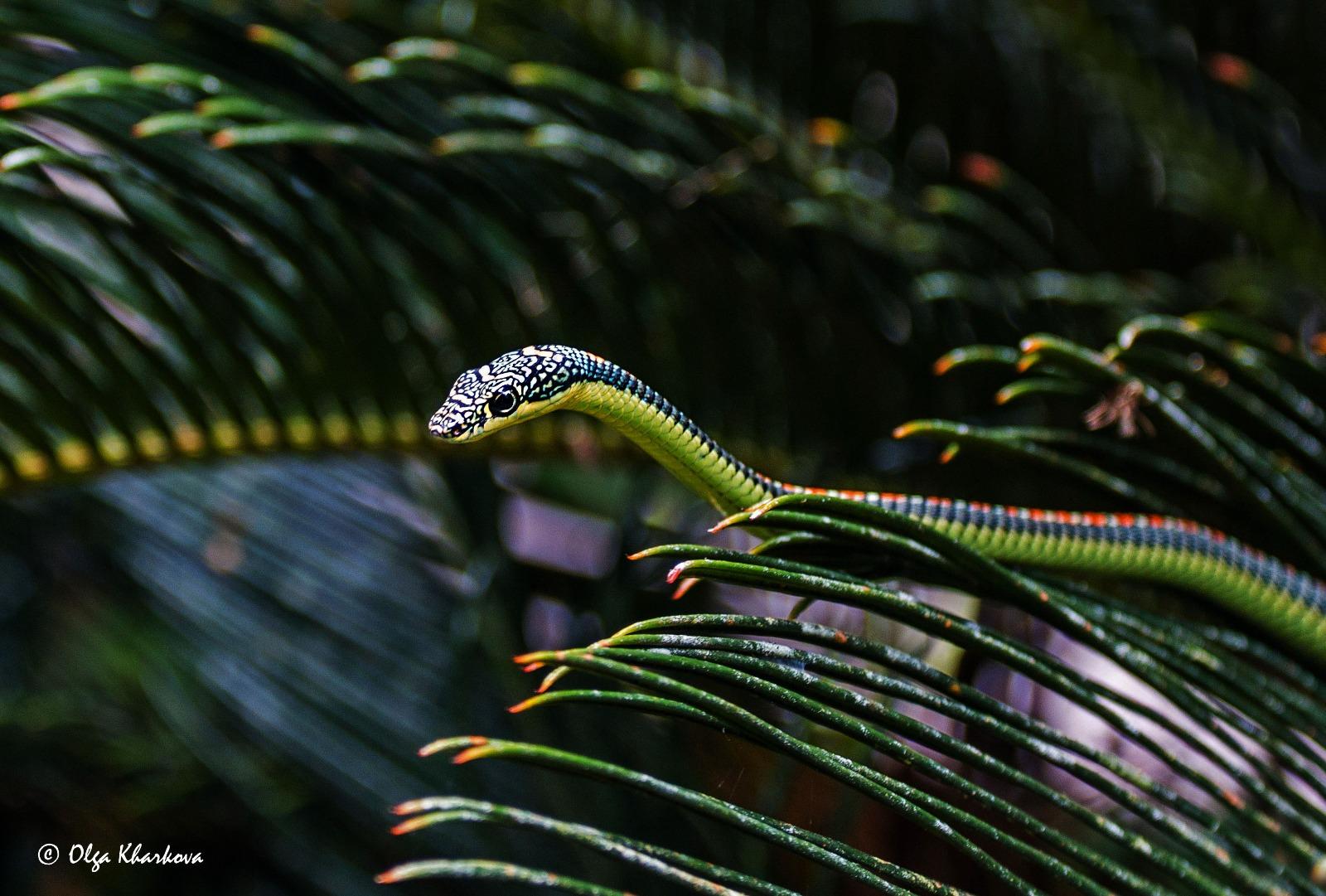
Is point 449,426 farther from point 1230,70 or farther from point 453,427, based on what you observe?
point 1230,70

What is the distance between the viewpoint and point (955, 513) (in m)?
1.40

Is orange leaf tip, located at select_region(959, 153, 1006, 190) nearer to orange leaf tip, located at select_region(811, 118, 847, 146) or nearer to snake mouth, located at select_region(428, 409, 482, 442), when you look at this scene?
orange leaf tip, located at select_region(811, 118, 847, 146)

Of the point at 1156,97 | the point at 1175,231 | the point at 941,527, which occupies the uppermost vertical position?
the point at 1156,97

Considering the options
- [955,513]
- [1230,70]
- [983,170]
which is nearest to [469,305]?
[955,513]

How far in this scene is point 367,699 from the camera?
2.44m

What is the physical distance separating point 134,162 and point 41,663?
1910 millimetres

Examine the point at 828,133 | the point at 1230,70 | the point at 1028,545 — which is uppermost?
the point at 1230,70

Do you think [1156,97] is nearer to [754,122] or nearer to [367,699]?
[754,122]

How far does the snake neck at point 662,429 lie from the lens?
1.27m

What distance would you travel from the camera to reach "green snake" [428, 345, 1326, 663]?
1.27 metres

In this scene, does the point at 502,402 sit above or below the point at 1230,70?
below

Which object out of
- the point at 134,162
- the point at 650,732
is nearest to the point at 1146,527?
the point at 650,732

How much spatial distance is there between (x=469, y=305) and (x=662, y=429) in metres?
0.87

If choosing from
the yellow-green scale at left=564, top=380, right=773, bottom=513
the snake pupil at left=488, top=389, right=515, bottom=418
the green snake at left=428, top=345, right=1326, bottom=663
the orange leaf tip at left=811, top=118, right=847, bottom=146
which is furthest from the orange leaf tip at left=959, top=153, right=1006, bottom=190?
the snake pupil at left=488, top=389, right=515, bottom=418
